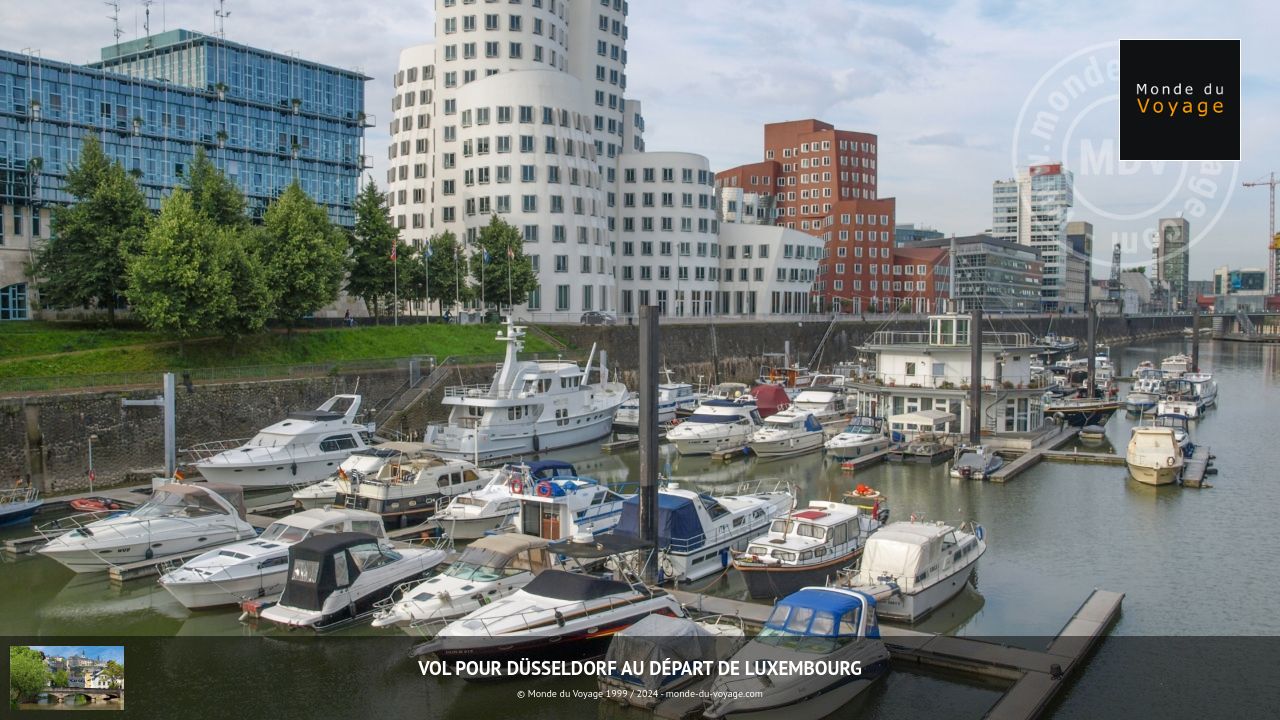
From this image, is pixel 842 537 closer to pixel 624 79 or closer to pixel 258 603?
pixel 258 603

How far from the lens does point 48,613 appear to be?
22.3 metres

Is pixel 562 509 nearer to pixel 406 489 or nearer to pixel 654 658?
pixel 406 489

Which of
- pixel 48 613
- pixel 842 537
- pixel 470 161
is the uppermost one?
pixel 470 161

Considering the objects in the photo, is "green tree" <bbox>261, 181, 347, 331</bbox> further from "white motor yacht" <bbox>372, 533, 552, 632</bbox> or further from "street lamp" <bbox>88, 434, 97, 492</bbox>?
"white motor yacht" <bbox>372, 533, 552, 632</bbox>

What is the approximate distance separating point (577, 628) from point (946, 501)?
2059 cm

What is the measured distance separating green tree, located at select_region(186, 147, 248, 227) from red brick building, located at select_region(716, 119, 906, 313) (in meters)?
82.7

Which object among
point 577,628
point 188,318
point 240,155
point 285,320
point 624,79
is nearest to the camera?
point 577,628

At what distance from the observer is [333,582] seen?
20562mm

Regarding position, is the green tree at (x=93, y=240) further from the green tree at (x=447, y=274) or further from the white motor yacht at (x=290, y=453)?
the green tree at (x=447, y=274)

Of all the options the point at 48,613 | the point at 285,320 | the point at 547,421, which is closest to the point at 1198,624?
the point at 48,613

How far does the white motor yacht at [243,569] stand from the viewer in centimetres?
2178

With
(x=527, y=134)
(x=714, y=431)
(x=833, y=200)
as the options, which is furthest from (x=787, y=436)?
(x=833, y=200)

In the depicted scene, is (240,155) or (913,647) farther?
(240,155)

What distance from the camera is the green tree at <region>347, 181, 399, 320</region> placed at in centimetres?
6200
